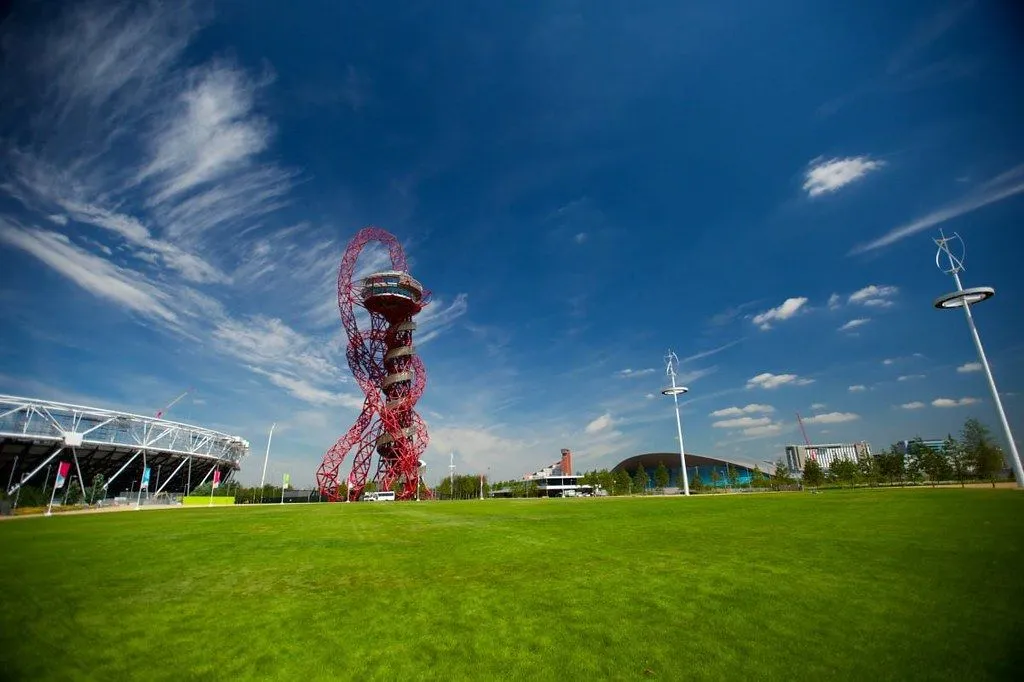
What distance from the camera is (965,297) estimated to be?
4494 centimetres

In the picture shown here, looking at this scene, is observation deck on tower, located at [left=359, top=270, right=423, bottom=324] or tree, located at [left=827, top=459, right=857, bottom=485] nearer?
observation deck on tower, located at [left=359, top=270, right=423, bottom=324]

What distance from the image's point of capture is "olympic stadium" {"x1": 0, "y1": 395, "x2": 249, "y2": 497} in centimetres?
5847

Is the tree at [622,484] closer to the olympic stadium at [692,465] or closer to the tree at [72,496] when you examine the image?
the olympic stadium at [692,465]

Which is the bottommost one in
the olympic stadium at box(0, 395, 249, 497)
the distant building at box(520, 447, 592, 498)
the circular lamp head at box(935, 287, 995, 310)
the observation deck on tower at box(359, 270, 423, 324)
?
the distant building at box(520, 447, 592, 498)

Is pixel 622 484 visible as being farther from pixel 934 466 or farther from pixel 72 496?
pixel 72 496

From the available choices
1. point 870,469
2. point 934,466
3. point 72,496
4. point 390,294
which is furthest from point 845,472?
point 72,496

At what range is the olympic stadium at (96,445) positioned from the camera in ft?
192

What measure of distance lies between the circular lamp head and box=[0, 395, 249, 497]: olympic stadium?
104 metres

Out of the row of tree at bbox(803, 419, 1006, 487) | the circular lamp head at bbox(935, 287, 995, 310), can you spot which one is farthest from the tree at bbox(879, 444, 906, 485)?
the circular lamp head at bbox(935, 287, 995, 310)

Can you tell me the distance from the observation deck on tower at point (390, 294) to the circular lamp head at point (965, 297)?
76.6m

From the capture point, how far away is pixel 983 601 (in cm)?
786

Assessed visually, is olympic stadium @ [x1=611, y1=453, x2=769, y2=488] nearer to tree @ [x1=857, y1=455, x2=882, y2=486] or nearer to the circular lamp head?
tree @ [x1=857, y1=455, x2=882, y2=486]

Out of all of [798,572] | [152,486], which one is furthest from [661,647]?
[152,486]

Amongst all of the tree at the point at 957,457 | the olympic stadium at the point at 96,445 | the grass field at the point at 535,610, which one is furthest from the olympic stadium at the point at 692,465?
the grass field at the point at 535,610
